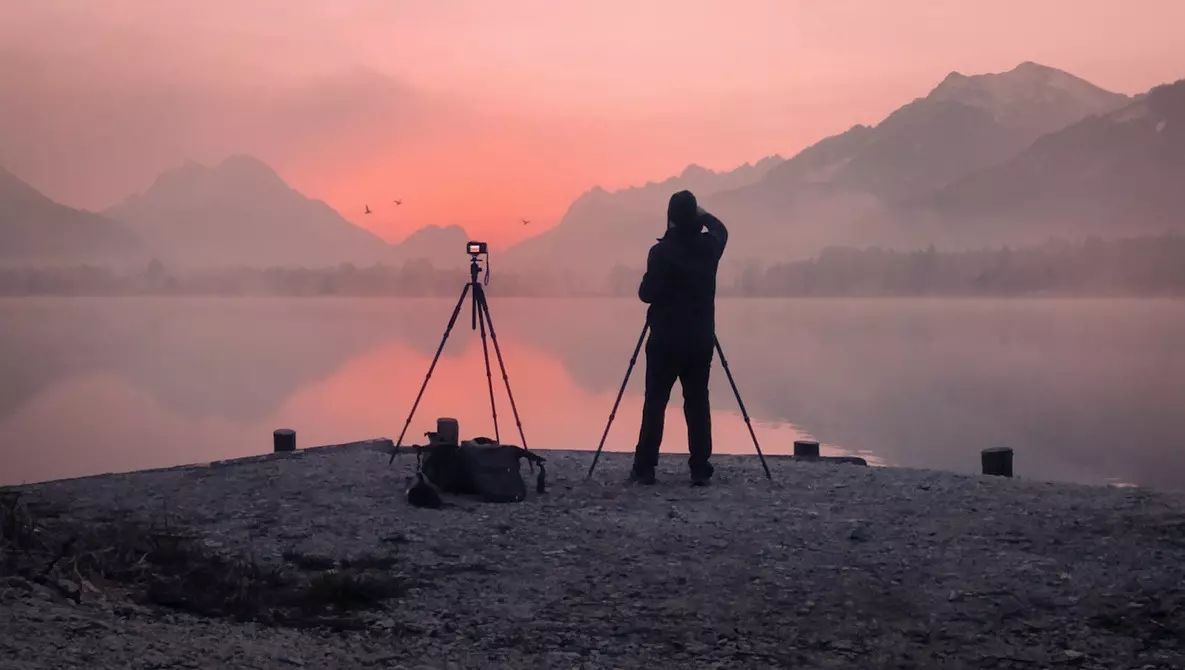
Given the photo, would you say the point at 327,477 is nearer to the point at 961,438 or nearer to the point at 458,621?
the point at 458,621

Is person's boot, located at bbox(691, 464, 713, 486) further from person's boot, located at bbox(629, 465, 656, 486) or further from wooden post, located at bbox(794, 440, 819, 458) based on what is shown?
wooden post, located at bbox(794, 440, 819, 458)

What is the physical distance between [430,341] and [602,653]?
78.8 metres

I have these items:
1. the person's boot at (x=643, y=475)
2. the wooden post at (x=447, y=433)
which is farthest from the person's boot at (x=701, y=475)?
the wooden post at (x=447, y=433)

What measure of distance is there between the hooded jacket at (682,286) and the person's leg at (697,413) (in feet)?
0.60

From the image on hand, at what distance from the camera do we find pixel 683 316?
32.1 ft

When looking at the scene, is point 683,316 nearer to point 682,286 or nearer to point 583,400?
point 682,286

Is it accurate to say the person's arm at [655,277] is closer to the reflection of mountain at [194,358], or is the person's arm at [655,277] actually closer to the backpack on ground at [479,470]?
the backpack on ground at [479,470]

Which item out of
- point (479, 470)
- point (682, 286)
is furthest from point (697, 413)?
point (479, 470)

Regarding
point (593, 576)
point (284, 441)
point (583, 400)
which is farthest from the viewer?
point (583, 400)

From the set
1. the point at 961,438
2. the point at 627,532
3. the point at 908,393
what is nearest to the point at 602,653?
the point at 627,532

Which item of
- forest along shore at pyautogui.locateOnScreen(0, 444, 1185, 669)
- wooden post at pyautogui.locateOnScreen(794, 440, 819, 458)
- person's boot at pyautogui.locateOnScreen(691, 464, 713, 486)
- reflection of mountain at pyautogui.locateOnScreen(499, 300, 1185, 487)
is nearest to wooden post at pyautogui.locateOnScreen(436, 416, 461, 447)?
forest along shore at pyautogui.locateOnScreen(0, 444, 1185, 669)

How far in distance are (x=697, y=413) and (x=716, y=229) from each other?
1.79 metres

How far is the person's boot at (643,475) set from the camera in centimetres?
997

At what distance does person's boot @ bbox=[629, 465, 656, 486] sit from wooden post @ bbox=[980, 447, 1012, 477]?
4064 mm
